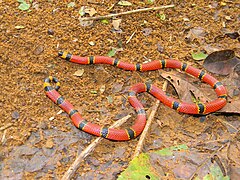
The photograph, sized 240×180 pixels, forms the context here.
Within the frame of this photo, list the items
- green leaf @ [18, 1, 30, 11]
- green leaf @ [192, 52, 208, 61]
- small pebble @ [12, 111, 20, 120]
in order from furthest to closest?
green leaf @ [18, 1, 30, 11], green leaf @ [192, 52, 208, 61], small pebble @ [12, 111, 20, 120]

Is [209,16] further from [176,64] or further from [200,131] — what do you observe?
[200,131]

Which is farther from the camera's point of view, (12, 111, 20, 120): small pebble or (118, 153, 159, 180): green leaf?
(12, 111, 20, 120): small pebble

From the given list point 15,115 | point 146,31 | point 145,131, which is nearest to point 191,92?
point 145,131

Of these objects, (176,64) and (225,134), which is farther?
(176,64)

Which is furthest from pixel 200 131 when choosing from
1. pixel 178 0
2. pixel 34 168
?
pixel 178 0

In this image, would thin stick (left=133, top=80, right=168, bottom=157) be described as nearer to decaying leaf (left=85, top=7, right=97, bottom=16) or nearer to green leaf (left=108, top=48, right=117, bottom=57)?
green leaf (left=108, top=48, right=117, bottom=57)

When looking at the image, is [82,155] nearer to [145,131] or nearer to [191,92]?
[145,131]

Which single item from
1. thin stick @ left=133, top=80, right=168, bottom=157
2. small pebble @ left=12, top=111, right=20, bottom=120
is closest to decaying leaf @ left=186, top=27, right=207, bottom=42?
thin stick @ left=133, top=80, right=168, bottom=157

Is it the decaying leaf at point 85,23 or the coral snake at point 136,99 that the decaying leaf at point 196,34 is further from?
the decaying leaf at point 85,23
